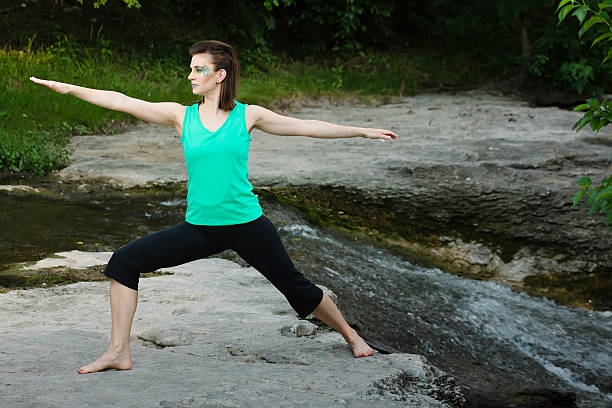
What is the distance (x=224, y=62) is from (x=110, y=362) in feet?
4.87

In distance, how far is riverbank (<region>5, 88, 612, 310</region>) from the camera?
23.5 ft

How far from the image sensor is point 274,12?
18641mm

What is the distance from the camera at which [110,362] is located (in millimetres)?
3357

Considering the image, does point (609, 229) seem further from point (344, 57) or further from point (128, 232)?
point (344, 57)

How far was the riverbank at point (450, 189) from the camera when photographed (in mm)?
7148

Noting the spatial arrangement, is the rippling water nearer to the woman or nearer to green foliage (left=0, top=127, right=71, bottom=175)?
the woman

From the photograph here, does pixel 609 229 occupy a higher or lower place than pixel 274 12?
lower

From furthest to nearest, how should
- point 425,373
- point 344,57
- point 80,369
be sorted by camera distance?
point 344,57, point 425,373, point 80,369

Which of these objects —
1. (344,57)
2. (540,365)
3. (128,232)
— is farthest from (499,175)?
(344,57)

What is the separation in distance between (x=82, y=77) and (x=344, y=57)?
7945 mm

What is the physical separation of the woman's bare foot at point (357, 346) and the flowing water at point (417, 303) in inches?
45.1

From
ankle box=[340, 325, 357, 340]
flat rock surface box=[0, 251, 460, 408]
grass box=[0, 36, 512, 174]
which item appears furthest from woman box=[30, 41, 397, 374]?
grass box=[0, 36, 512, 174]

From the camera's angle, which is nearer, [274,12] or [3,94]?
[3,94]

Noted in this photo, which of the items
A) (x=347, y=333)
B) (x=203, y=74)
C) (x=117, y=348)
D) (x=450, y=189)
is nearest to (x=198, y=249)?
(x=117, y=348)
